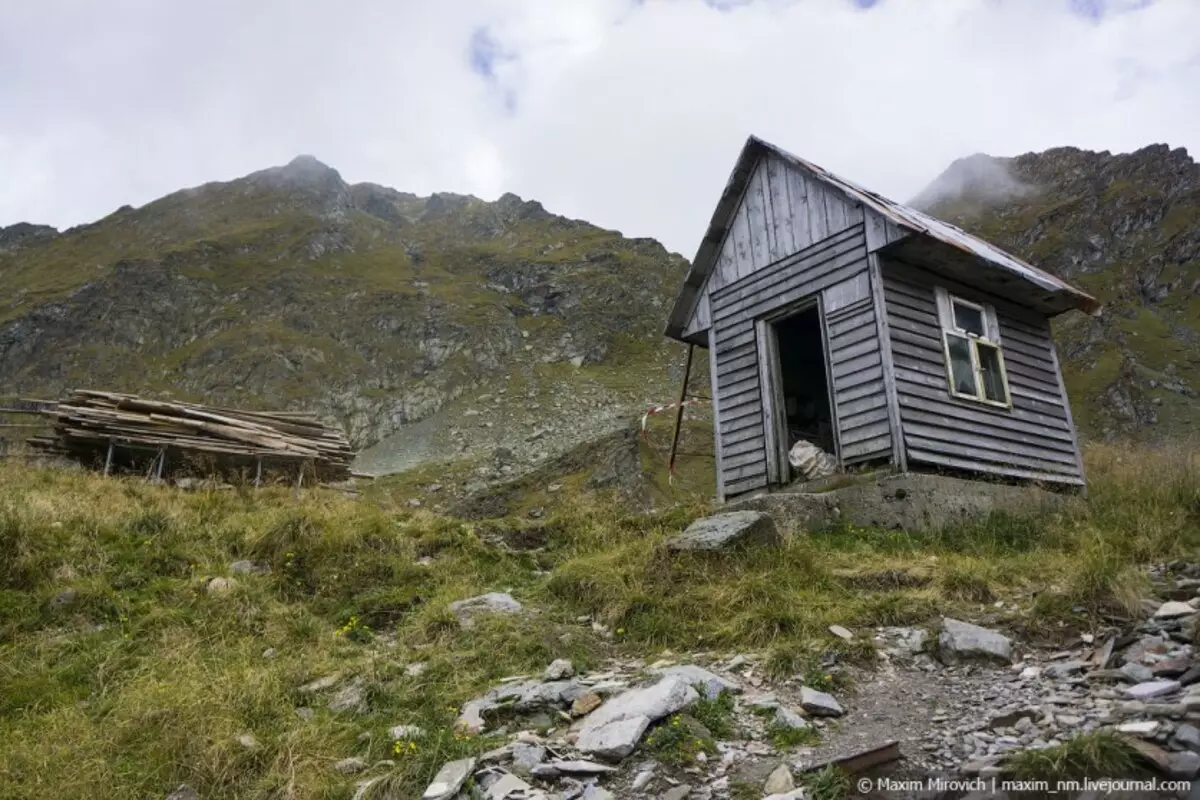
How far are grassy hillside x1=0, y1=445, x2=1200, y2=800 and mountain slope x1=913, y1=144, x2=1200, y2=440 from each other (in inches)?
1302

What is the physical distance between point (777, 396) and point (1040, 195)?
5224 inches

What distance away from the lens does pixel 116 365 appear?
56719mm

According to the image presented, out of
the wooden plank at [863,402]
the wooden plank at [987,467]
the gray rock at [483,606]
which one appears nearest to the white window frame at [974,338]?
the wooden plank at [987,467]

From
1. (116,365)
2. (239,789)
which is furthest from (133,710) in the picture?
(116,365)

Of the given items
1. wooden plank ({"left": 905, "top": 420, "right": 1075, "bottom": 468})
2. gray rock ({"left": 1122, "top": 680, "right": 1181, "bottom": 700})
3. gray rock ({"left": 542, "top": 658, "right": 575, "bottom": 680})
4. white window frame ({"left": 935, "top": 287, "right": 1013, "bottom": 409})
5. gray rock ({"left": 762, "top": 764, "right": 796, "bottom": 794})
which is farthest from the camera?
white window frame ({"left": 935, "top": 287, "right": 1013, "bottom": 409})

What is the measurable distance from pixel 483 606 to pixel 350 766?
2.64 m

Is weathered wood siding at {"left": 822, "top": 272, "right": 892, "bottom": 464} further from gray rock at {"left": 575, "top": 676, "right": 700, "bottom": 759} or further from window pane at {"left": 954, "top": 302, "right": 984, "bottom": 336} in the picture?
gray rock at {"left": 575, "top": 676, "right": 700, "bottom": 759}

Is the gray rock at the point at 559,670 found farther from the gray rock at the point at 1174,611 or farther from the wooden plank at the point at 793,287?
the wooden plank at the point at 793,287

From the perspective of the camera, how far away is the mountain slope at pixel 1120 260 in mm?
54219

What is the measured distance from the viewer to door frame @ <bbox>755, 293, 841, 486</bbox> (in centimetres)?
1124

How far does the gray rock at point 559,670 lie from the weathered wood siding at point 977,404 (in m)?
6.05

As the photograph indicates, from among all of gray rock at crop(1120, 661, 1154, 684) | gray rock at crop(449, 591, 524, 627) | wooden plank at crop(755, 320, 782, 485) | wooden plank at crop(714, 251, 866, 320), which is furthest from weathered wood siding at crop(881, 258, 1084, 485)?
gray rock at crop(1120, 661, 1154, 684)

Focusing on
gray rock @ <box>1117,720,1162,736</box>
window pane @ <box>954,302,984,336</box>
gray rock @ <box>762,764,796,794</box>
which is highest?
window pane @ <box>954,302,984,336</box>

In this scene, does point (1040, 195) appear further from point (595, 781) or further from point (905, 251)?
point (595, 781)
